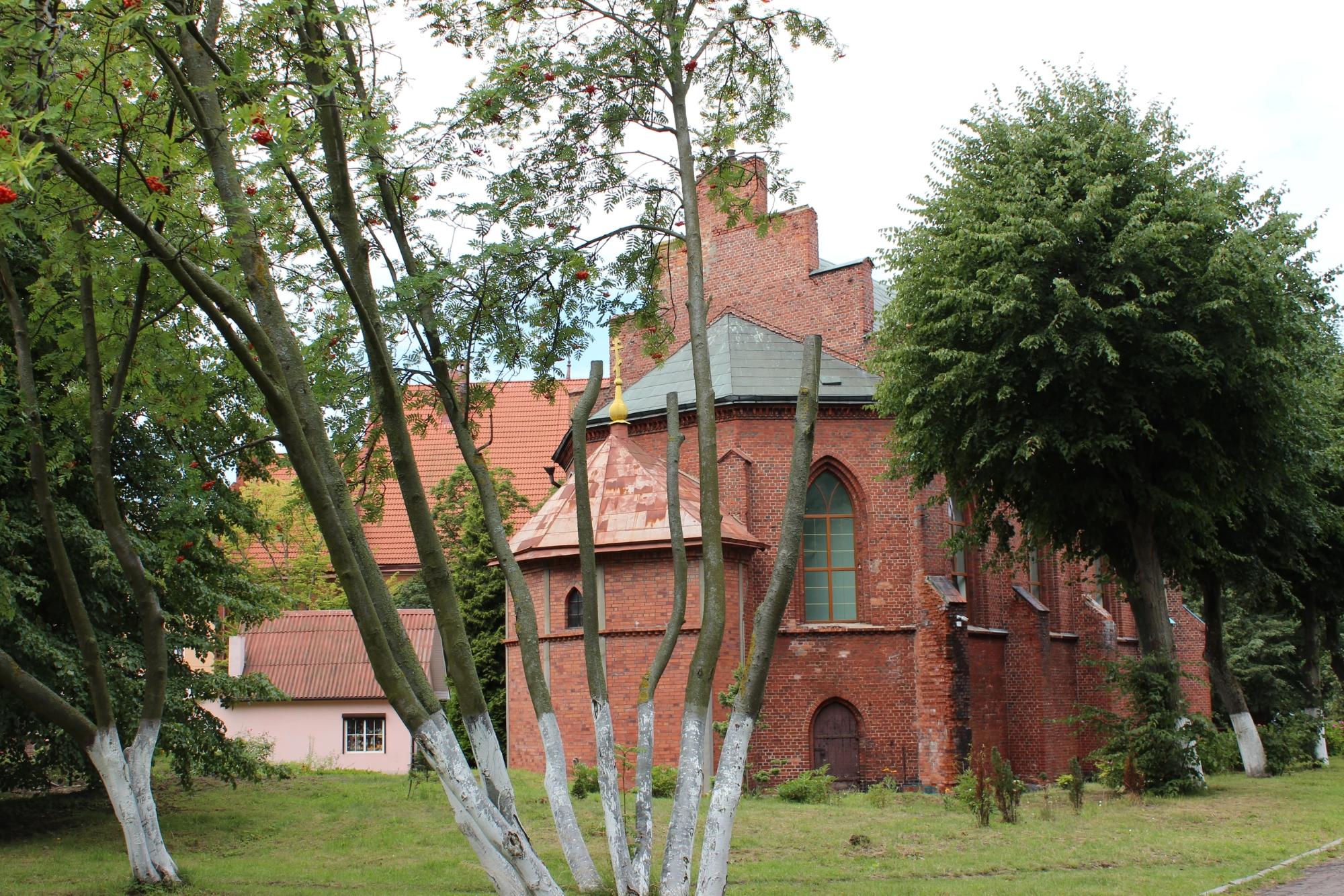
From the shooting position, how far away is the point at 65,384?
13.2 meters

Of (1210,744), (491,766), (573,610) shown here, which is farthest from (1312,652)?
(491,766)

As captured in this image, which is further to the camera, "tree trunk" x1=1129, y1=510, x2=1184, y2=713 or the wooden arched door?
the wooden arched door

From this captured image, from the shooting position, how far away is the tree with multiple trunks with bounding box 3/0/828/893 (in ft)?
22.5

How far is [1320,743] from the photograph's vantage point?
2769 cm

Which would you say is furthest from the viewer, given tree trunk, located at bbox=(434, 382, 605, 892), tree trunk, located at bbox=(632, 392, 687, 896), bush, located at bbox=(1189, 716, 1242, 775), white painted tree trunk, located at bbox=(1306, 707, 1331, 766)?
white painted tree trunk, located at bbox=(1306, 707, 1331, 766)

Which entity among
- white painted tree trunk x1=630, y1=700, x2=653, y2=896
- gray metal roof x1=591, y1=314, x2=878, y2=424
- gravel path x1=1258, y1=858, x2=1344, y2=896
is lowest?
gravel path x1=1258, y1=858, x2=1344, y2=896

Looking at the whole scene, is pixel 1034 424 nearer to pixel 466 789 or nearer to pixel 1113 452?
pixel 1113 452

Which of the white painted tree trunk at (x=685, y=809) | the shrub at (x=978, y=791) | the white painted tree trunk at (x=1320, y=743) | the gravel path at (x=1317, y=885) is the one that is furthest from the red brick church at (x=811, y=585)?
the white painted tree trunk at (x=685, y=809)

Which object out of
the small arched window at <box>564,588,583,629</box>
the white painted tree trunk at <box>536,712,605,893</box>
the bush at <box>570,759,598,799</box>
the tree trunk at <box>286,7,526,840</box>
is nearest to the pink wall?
the small arched window at <box>564,588,583,629</box>

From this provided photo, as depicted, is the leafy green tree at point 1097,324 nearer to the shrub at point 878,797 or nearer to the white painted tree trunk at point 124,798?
the shrub at point 878,797

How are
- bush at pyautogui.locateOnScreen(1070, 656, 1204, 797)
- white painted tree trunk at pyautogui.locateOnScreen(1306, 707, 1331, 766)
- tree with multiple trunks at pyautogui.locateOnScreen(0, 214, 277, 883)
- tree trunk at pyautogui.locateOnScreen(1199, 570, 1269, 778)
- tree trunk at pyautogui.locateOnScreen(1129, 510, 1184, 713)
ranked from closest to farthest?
tree with multiple trunks at pyautogui.locateOnScreen(0, 214, 277, 883), bush at pyautogui.locateOnScreen(1070, 656, 1204, 797), tree trunk at pyautogui.locateOnScreen(1129, 510, 1184, 713), tree trunk at pyautogui.locateOnScreen(1199, 570, 1269, 778), white painted tree trunk at pyautogui.locateOnScreen(1306, 707, 1331, 766)

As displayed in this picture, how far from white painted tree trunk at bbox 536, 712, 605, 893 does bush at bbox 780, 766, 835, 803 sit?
9.38 metres

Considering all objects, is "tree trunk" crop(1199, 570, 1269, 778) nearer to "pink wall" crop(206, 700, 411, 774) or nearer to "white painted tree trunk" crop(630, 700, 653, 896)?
"white painted tree trunk" crop(630, 700, 653, 896)

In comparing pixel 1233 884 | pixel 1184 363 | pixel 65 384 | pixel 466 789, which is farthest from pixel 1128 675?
pixel 65 384
